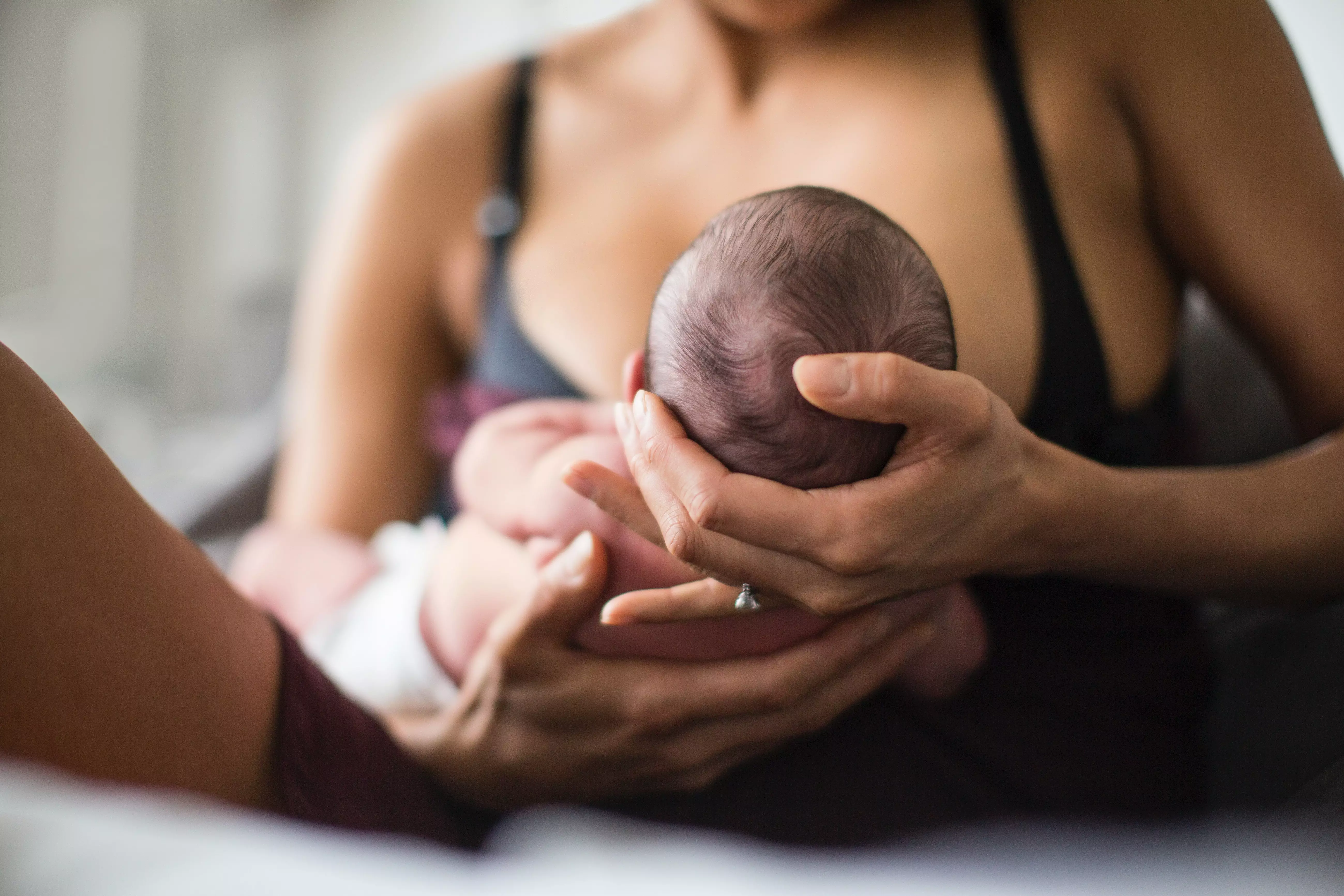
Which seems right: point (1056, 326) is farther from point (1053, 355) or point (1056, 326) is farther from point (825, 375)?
point (825, 375)

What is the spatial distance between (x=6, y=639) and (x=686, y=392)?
1.23 feet

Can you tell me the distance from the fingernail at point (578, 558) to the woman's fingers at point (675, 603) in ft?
0.09

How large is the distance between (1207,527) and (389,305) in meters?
0.86

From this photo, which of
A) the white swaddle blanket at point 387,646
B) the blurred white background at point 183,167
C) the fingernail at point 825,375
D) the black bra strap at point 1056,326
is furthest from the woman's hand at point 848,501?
the blurred white background at point 183,167

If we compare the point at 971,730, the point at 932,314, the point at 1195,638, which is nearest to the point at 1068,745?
the point at 971,730

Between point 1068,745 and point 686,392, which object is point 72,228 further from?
point 1068,745

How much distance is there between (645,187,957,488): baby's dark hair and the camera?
0.45 m

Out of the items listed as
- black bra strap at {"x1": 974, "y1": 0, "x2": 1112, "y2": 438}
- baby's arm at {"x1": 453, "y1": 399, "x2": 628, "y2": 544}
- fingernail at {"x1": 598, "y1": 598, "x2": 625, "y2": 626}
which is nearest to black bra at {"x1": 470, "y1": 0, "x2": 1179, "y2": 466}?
black bra strap at {"x1": 974, "y1": 0, "x2": 1112, "y2": 438}

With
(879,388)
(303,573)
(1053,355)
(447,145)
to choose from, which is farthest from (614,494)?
(447,145)

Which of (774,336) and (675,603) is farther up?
(774,336)

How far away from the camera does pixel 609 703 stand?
1.92 ft

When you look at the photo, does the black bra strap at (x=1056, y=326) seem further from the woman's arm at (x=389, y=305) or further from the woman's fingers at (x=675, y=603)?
the woman's arm at (x=389, y=305)

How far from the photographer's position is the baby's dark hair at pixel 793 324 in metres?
0.45

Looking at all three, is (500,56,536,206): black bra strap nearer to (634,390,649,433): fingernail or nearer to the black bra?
the black bra
